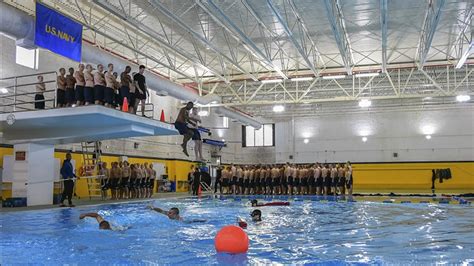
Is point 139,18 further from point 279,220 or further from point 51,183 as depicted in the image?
point 279,220

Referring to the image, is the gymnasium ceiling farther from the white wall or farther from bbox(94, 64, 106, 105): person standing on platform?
the white wall

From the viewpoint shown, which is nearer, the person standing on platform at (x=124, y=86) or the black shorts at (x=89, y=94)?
the black shorts at (x=89, y=94)

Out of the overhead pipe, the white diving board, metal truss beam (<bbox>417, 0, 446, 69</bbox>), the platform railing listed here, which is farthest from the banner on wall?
metal truss beam (<bbox>417, 0, 446, 69</bbox>)

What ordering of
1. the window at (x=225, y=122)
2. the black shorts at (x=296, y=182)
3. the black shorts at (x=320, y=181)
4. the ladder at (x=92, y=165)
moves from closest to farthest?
the ladder at (x=92, y=165) → the black shorts at (x=320, y=181) → the black shorts at (x=296, y=182) → the window at (x=225, y=122)

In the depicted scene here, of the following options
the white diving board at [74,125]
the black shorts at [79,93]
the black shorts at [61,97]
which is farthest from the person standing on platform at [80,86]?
the black shorts at [61,97]

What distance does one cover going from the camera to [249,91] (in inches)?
1308

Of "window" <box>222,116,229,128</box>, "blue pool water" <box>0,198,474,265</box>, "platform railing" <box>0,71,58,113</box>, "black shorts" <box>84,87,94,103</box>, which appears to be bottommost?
"blue pool water" <box>0,198,474,265</box>

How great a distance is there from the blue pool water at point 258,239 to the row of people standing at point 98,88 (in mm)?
3578

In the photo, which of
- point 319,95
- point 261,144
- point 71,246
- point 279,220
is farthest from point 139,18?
point 261,144

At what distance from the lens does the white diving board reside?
43.5 ft

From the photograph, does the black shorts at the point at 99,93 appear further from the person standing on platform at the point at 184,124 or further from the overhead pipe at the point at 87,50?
the overhead pipe at the point at 87,50

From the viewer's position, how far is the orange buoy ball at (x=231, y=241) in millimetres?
6818

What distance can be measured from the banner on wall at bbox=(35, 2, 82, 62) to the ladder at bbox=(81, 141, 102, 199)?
6.27 metres

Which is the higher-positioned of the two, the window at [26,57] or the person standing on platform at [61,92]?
the window at [26,57]
